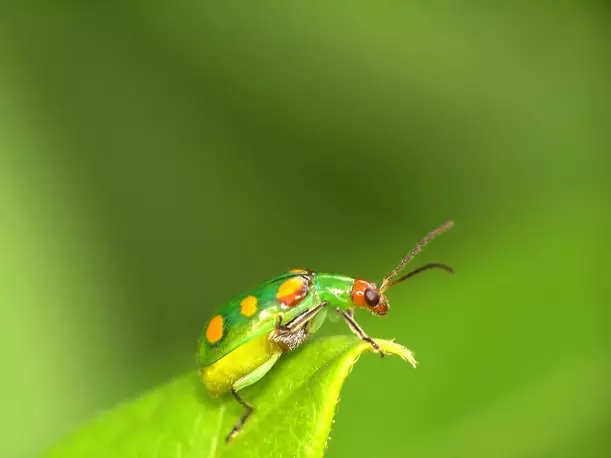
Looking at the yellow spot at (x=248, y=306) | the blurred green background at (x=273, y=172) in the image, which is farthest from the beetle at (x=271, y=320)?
the blurred green background at (x=273, y=172)

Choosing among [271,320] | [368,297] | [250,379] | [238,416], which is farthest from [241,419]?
[368,297]

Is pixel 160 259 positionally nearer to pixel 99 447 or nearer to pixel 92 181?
pixel 92 181

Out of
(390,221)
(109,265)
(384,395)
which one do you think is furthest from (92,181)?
(384,395)

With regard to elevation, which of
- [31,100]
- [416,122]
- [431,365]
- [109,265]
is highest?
[31,100]

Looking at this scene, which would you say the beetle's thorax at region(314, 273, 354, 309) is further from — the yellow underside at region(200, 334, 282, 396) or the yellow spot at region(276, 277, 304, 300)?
the yellow underside at region(200, 334, 282, 396)

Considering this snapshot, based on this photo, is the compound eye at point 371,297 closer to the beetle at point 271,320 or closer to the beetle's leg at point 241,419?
the beetle at point 271,320
